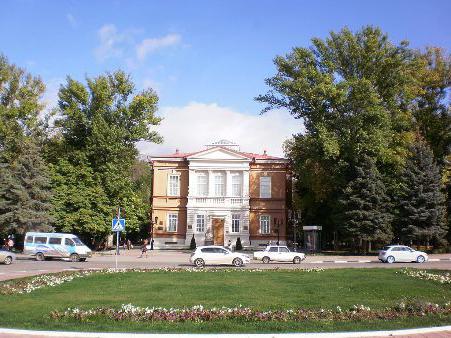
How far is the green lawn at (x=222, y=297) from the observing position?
35.6 feet

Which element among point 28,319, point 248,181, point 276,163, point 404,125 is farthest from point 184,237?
point 28,319

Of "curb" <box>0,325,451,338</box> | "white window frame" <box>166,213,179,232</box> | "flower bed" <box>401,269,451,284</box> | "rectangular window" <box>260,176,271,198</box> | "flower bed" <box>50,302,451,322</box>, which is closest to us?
"curb" <box>0,325,451,338</box>

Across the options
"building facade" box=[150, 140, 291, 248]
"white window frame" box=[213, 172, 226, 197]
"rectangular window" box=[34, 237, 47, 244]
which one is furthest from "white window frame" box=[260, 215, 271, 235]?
"rectangular window" box=[34, 237, 47, 244]

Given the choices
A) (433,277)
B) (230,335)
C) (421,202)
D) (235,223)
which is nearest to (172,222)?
(235,223)

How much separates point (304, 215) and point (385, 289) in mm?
47302

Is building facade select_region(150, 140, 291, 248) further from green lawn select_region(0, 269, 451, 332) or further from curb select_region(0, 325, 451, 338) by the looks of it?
curb select_region(0, 325, 451, 338)

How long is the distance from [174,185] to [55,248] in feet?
72.0

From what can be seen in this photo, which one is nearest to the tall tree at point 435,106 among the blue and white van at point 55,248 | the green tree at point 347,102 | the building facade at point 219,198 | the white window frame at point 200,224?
the green tree at point 347,102

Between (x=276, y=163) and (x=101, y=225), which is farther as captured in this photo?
(x=276, y=163)

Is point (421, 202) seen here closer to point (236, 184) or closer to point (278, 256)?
point (278, 256)

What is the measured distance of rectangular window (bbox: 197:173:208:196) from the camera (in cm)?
5825

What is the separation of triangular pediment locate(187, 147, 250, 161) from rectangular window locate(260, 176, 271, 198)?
3.36 m

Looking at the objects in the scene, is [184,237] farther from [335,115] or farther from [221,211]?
[335,115]

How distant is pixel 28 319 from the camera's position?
37.8 ft
